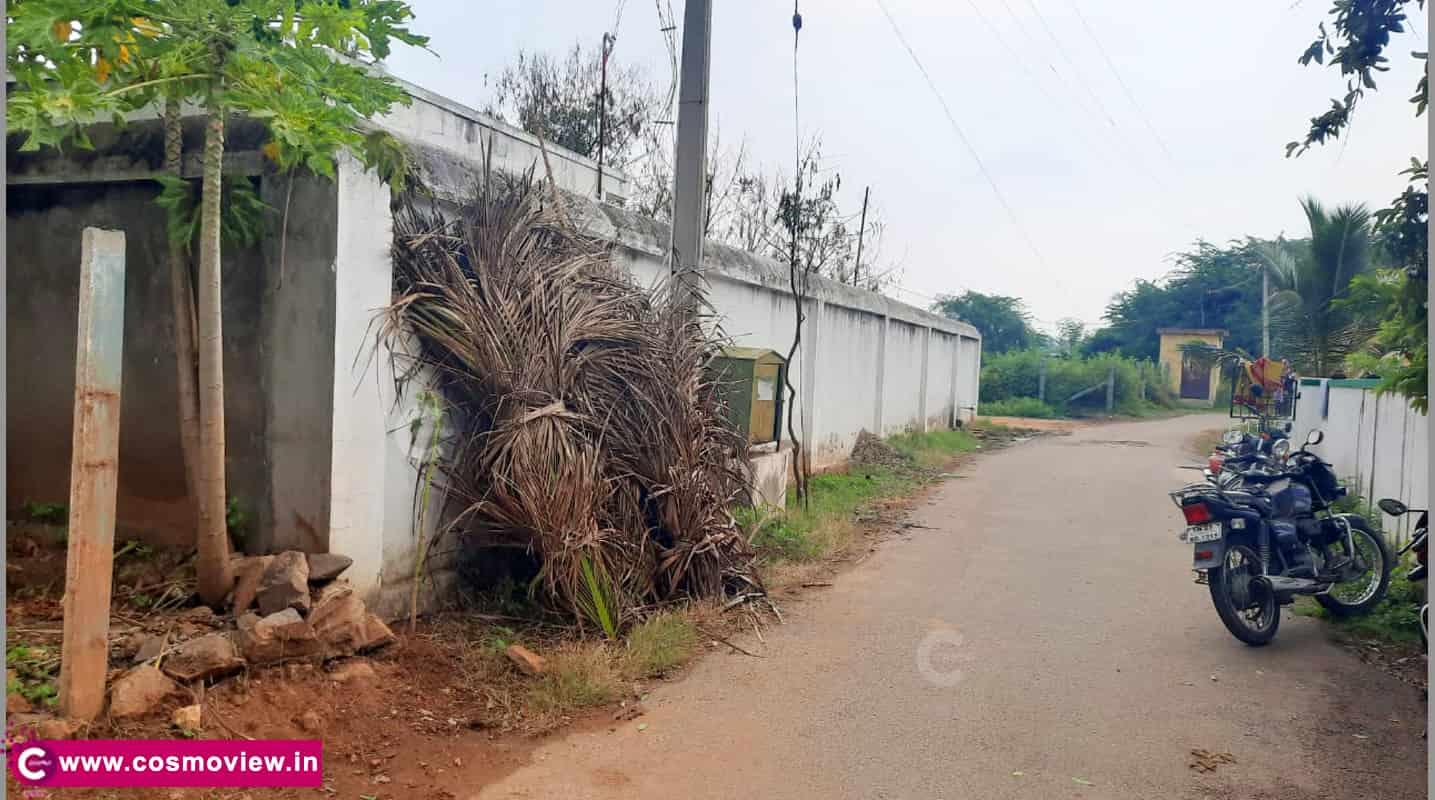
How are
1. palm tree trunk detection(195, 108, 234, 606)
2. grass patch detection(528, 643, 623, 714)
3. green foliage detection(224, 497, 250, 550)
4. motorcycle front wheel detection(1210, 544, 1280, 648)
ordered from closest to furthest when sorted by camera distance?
1. palm tree trunk detection(195, 108, 234, 606)
2. grass patch detection(528, 643, 623, 714)
3. green foliage detection(224, 497, 250, 550)
4. motorcycle front wheel detection(1210, 544, 1280, 648)

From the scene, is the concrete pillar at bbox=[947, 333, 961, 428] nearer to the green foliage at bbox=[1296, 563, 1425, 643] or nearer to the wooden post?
the green foliage at bbox=[1296, 563, 1425, 643]

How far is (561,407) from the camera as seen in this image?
5758mm

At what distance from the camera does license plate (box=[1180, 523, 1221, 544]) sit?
19.4 feet

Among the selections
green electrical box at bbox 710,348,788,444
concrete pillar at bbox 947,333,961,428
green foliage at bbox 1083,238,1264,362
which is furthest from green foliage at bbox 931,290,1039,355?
green electrical box at bbox 710,348,788,444

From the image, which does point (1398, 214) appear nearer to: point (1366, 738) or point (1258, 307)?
point (1366, 738)

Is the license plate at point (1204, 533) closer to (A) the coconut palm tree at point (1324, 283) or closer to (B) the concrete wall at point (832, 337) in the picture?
(B) the concrete wall at point (832, 337)

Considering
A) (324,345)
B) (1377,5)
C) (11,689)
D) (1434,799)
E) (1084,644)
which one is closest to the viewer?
(1434,799)

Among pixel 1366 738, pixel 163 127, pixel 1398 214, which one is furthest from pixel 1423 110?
pixel 163 127

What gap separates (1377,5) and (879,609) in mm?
4276

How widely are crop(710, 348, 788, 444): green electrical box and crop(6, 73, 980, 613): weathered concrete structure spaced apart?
2.95 metres

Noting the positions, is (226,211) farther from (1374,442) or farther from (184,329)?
(1374,442)

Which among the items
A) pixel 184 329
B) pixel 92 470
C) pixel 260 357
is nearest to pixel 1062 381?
pixel 260 357

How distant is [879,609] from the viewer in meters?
6.72

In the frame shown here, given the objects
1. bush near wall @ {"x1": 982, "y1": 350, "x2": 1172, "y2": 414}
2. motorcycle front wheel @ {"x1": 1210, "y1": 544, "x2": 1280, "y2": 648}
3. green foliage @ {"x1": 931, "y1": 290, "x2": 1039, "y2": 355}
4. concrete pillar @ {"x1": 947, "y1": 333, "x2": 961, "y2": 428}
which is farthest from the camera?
green foliage @ {"x1": 931, "y1": 290, "x2": 1039, "y2": 355}
